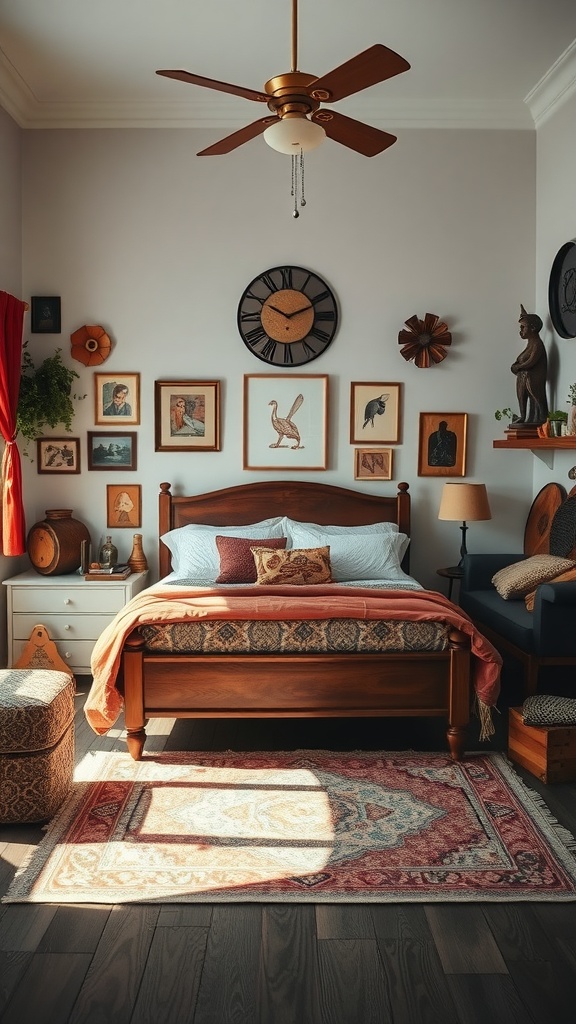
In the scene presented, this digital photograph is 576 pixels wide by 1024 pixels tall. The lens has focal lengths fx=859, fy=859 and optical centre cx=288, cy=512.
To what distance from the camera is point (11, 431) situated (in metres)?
4.97

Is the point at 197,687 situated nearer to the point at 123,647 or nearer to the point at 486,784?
the point at 123,647

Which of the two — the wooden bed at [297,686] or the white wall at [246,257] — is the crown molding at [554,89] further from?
the wooden bed at [297,686]

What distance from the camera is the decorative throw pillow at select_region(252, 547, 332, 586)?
4.68 metres

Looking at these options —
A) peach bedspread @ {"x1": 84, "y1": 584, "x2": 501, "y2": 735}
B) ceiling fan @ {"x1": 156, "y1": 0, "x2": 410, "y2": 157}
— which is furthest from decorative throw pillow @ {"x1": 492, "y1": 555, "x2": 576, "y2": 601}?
ceiling fan @ {"x1": 156, "y1": 0, "x2": 410, "y2": 157}

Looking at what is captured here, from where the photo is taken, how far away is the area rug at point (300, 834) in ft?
8.92

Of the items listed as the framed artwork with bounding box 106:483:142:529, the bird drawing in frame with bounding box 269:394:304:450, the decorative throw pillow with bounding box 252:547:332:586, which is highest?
the bird drawing in frame with bounding box 269:394:304:450

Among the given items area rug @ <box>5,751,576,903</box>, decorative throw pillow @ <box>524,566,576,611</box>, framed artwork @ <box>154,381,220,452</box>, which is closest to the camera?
area rug @ <box>5,751,576,903</box>

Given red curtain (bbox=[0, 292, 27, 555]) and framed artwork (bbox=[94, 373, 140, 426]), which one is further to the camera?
framed artwork (bbox=[94, 373, 140, 426])

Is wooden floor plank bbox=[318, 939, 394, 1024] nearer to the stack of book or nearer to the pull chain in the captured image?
the pull chain

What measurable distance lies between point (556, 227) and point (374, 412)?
156cm

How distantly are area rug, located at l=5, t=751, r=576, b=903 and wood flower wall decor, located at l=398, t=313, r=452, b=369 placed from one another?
267 centimetres

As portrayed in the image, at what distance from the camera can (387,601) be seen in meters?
4.04

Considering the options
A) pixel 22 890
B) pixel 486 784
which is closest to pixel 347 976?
pixel 22 890

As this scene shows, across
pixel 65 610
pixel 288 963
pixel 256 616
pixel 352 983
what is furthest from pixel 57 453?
pixel 352 983
